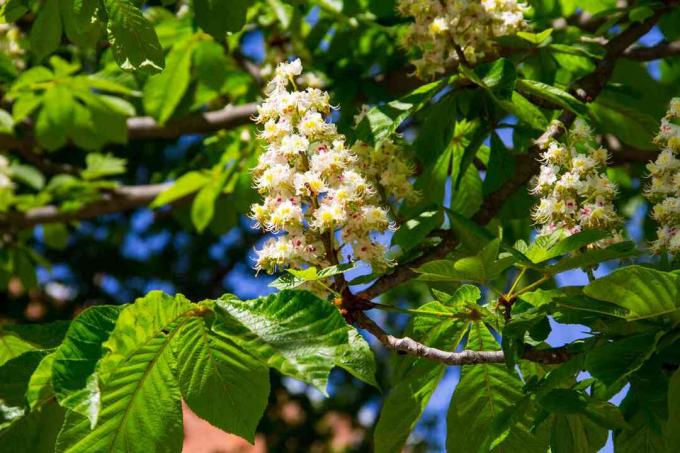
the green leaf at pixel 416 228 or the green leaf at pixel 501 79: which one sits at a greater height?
the green leaf at pixel 501 79

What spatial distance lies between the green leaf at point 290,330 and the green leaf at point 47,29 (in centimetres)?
121

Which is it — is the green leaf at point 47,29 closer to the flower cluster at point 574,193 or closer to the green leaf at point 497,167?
the green leaf at point 497,167

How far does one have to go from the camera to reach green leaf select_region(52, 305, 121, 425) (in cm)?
162

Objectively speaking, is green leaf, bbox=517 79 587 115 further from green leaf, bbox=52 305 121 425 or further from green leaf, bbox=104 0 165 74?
green leaf, bbox=52 305 121 425

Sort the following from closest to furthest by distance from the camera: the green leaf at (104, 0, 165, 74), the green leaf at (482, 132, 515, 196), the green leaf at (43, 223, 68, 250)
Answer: the green leaf at (104, 0, 165, 74) < the green leaf at (482, 132, 515, 196) < the green leaf at (43, 223, 68, 250)

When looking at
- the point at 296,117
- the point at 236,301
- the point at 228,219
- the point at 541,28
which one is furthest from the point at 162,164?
the point at 236,301

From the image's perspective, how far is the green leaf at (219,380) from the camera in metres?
1.81

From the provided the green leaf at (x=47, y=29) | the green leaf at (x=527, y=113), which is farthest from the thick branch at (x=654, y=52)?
the green leaf at (x=47, y=29)

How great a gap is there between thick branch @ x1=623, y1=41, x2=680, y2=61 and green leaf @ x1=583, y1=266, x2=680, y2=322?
194 centimetres

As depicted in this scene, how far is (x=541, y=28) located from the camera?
3.46 meters

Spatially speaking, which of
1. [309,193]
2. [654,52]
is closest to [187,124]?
[654,52]

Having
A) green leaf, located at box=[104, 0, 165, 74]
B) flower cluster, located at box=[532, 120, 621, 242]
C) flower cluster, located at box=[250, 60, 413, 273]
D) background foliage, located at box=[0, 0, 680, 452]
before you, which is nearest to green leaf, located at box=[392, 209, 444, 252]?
background foliage, located at box=[0, 0, 680, 452]

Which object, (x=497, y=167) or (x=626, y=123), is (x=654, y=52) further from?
(x=497, y=167)

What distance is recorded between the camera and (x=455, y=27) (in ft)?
8.56
